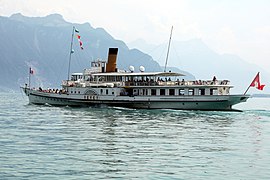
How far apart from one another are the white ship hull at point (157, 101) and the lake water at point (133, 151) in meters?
15.3

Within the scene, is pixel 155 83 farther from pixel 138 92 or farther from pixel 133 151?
pixel 133 151

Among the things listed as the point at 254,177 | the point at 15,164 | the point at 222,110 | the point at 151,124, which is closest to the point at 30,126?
the point at 151,124

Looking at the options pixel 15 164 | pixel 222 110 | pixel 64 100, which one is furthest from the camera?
pixel 64 100

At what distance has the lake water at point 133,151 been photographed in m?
21.3

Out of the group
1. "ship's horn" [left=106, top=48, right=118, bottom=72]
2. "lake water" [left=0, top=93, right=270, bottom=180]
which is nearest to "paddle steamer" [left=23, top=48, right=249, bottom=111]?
"ship's horn" [left=106, top=48, right=118, bottom=72]

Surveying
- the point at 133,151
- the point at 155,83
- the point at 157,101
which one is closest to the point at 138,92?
the point at 155,83

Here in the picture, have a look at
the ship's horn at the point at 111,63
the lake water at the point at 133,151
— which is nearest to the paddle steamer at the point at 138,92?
the ship's horn at the point at 111,63

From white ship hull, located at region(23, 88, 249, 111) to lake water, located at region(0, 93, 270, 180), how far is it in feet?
50.1

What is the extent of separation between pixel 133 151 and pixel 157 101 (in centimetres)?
3540

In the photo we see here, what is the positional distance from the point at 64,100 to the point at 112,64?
1010 centimetres

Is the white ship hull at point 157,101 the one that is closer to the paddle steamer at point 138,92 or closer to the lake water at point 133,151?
the paddle steamer at point 138,92

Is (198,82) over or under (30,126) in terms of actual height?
over

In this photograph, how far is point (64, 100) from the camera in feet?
226

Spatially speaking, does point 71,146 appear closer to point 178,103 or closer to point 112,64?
point 178,103
